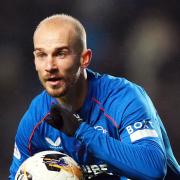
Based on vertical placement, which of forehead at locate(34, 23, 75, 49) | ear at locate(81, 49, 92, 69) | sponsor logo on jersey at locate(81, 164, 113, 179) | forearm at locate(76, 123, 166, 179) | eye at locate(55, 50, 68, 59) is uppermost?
forehead at locate(34, 23, 75, 49)

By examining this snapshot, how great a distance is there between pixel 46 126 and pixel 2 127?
2.04 m

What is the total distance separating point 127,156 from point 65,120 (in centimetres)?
35

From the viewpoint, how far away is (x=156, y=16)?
16.6 ft

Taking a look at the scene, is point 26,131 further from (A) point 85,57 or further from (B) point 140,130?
(B) point 140,130

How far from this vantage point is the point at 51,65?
2.62 meters

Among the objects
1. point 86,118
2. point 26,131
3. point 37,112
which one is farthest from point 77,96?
point 26,131

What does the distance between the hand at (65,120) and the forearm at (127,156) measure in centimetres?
3

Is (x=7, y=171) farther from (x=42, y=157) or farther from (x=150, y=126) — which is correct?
(x=150, y=126)

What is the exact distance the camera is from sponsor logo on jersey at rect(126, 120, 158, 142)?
8.52ft

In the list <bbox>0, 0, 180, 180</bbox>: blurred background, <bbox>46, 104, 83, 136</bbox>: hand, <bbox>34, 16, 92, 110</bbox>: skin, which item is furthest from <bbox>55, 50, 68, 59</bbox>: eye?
<bbox>0, 0, 180, 180</bbox>: blurred background

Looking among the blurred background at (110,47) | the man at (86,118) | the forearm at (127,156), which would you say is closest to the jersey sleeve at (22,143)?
the man at (86,118)

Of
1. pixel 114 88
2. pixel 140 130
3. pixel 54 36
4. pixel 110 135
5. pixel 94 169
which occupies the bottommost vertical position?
pixel 94 169

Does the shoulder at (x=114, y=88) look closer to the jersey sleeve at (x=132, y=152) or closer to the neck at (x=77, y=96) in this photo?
the neck at (x=77, y=96)

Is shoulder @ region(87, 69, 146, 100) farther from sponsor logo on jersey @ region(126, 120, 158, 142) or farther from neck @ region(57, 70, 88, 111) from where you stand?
sponsor logo on jersey @ region(126, 120, 158, 142)
